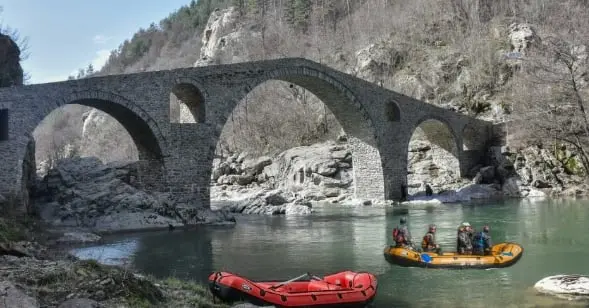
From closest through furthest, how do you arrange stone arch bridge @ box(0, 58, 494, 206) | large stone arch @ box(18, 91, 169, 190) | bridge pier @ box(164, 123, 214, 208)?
stone arch bridge @ box(0, 58, 494, 206), large stone arch @ box(18, 91, 169, 190), bridge pier @ box(164, 123, 214, 208)

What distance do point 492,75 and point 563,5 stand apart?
358 inches

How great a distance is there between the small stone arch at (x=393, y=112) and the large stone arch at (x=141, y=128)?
15616 mm

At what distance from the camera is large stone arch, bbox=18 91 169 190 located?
1869 centimetres

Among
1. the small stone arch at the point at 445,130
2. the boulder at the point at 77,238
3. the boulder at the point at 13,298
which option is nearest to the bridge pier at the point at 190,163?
the boulder at the point at 77,238

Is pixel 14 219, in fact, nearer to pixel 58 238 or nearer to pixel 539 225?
pixel 58 238

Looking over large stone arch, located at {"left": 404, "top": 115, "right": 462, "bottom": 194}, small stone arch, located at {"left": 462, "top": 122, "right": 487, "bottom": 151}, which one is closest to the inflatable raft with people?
large stone arch, located at {"left": 404, "top": 115, "right": 462, "bottom": 194}

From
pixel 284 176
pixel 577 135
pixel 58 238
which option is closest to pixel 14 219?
pixel 58 238

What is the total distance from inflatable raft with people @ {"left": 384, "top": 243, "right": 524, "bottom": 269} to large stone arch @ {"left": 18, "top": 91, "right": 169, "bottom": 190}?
11.3 meters

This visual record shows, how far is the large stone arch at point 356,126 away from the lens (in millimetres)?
27922

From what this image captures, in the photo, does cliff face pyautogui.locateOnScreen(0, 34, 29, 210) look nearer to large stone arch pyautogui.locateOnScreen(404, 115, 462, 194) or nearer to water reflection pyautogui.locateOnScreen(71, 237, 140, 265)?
water reflection pyautogui.locateOnScreen(71, 237, 140, 265)

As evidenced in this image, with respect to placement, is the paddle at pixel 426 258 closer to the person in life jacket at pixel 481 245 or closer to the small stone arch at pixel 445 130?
the person in life jacket at pixel 481 245

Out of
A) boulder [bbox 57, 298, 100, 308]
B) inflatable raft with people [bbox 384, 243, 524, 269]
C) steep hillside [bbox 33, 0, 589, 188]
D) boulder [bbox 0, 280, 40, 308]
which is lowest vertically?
inflatable raft with people [bbox 384, 243, 524, 269]

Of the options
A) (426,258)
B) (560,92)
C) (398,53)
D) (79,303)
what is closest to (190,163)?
(426,258)

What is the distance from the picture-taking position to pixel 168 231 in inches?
730
